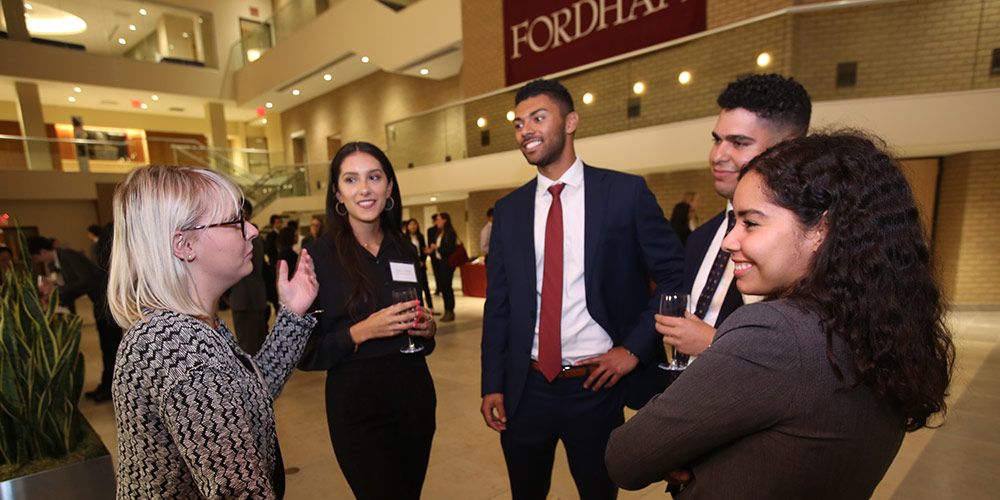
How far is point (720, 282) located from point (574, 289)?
0.48 m

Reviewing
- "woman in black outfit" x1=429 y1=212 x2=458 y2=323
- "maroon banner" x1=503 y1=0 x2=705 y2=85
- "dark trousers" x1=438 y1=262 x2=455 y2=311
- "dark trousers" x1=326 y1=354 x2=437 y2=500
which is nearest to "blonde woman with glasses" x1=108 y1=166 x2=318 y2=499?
"dark trousers" x1=326 y1=354 x2=437 y2=500

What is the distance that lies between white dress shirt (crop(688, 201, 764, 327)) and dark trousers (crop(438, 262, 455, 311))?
5.93 m

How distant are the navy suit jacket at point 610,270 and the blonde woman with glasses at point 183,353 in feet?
2.78

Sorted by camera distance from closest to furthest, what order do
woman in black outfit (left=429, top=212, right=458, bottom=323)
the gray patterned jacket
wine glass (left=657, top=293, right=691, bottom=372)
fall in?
the gray patterned jacket
wine glass (left=657, top=293, right=691, bottom=372)
woman in black outfit (left=429, top=212, right=458, bottom=323)

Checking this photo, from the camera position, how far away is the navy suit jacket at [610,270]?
5.46 ft

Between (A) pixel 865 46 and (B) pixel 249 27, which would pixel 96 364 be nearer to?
(A) pixel 865 46

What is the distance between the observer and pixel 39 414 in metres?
2.04

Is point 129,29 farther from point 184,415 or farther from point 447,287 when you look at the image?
point 184,415

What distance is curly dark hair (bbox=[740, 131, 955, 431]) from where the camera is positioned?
701 millimetres

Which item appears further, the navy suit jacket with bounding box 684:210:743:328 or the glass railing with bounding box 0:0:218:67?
the glass railing with bounding box 0:0:218:67

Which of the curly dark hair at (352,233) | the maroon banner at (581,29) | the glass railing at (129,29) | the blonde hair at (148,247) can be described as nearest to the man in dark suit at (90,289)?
the curly dark hair at (352,233)

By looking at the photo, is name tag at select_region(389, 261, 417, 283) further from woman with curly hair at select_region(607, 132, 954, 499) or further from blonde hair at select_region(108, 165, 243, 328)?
woman with curly hair at select_region(607, 132, 954, 499)

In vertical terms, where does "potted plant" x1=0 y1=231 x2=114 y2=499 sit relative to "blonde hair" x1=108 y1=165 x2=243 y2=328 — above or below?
below

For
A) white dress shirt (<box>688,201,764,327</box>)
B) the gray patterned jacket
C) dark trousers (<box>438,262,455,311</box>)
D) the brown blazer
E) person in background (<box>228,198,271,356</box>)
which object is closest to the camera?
the brown blazer
